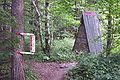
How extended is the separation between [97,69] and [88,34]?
5321 mm

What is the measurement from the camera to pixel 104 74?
9.21 metres

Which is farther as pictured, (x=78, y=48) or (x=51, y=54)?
(x=78, y=48)

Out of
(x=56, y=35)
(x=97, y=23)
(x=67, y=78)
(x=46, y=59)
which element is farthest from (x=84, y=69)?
(x=56, y=35)

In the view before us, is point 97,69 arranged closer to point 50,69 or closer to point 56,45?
point 50,69

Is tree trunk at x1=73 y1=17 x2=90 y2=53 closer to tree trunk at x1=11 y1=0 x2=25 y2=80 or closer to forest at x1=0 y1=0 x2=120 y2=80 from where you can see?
forest at x1=0 y1=0 x2=120 y2=80

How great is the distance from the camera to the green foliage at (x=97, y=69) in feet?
29.7

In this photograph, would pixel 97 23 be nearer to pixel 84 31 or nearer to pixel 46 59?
pixel 84 31

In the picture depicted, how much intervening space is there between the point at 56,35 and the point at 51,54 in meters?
6.46

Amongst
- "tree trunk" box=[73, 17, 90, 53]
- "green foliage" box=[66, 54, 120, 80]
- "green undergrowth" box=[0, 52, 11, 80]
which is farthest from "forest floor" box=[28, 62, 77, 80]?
"tree trunk" box=[73, 17, 90, 53]

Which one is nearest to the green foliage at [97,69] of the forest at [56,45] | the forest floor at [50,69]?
the forest at [56,45]

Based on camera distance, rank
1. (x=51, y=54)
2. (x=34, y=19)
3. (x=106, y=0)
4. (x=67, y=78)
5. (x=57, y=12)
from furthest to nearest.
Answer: (x=57, y=12), (x=51, y=54), (x=34, y=19), (x=106, y=0), (x=67, y=78)

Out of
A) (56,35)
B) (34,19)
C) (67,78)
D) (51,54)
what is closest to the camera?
(67,78)

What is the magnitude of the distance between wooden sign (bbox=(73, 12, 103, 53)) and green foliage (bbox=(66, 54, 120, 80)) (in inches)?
160

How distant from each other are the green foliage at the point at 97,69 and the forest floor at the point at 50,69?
665mm
